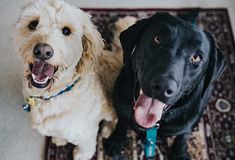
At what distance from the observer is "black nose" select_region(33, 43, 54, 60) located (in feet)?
3.65

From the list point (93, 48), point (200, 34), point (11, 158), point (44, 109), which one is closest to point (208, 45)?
point (200, 34)

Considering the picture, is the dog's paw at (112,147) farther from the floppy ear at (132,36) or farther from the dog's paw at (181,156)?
the floppy ear at (132,36)

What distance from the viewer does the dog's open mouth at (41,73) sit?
1.21 metres

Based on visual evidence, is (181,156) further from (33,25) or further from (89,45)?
(33,25)

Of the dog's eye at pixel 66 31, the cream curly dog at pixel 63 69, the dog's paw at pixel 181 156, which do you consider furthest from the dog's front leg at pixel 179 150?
the dog's eye at pixel 66 31

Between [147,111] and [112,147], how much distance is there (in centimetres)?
49

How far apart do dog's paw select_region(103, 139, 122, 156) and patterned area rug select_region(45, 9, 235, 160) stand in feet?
0.08

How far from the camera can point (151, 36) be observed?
1.19m

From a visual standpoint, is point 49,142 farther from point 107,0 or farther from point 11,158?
point 107,0

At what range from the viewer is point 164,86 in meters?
1.05

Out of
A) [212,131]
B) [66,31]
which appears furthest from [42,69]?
[212,131]

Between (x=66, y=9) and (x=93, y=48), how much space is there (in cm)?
16

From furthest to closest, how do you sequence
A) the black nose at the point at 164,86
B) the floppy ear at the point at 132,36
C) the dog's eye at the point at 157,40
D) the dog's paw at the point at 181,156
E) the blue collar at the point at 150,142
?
the dog's paw at the point at 181,156
the blue collar at the point at 150,142
the floppy ear at the point at 132,36
the dog's eye at the point at 157,40
the black nose at the point at 164,86

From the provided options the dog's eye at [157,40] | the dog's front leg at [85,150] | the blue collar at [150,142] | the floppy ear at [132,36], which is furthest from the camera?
the dog's front leg at [85,150]
